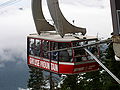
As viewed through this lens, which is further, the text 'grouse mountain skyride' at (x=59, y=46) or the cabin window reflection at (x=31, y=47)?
the cabin window reflection at (x=31, y=47)

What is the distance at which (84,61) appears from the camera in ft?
44.8

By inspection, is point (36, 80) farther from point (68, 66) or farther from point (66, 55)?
point (68, 66)

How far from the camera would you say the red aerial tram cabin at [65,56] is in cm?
1348

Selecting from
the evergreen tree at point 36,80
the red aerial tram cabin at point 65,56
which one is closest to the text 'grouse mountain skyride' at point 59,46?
the red aerial tram cabin at point 65,56

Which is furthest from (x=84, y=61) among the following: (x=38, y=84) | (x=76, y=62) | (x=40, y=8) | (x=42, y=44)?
(x=38, y=84)

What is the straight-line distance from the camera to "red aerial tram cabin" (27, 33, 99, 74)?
13.5 meters

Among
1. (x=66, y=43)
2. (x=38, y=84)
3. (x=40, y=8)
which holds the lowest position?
(x=38, y=84)

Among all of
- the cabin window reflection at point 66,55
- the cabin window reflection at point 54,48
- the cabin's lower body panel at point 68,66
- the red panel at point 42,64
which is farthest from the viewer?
the red panel at point 42,64

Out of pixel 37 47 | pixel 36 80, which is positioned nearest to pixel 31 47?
pixel 37 47

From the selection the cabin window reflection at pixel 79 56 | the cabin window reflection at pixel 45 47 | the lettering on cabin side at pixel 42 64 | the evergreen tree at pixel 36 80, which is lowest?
the evergreen tree at pixel 36 80

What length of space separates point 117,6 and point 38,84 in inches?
1314

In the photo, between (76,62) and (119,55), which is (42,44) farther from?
(119,55)

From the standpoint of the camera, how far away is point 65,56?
45.7 feet

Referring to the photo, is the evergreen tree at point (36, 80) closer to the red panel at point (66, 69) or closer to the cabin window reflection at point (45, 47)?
the cabin window reflection at point (45, 47)
